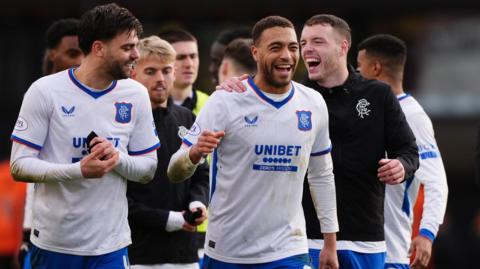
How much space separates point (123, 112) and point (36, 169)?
672 millimetres

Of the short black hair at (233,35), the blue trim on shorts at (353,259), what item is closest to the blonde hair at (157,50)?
the blue trim on shorts at (353,259)

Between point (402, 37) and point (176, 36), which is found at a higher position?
point (402, 37)

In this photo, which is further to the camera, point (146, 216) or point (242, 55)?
point (242, 55)

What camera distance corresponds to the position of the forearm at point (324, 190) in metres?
7.53

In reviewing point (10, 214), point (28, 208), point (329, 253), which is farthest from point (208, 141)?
point (10, 214)

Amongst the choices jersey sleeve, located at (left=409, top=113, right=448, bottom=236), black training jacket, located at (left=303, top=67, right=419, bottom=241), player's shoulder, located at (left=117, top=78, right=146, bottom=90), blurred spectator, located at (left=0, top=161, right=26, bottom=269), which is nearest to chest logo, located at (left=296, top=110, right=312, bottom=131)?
black training jacket, located at (left=303, top=67, right=419, bottom=241)

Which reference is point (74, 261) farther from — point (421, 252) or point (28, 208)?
point (421, 252)

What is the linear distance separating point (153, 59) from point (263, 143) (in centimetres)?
182

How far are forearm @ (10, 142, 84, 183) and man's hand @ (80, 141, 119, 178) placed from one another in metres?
0.06

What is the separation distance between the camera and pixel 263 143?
23.5ft

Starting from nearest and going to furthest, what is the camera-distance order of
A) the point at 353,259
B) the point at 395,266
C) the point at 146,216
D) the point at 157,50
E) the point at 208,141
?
the point at 208,141 < the point at 353,259 < the point at 146,216 < the point at 157,50 < the point at 395,266

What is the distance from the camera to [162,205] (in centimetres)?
848

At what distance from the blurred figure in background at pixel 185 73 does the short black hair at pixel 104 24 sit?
2.64m

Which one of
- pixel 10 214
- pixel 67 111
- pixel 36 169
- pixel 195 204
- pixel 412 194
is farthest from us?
pixel 10 214
